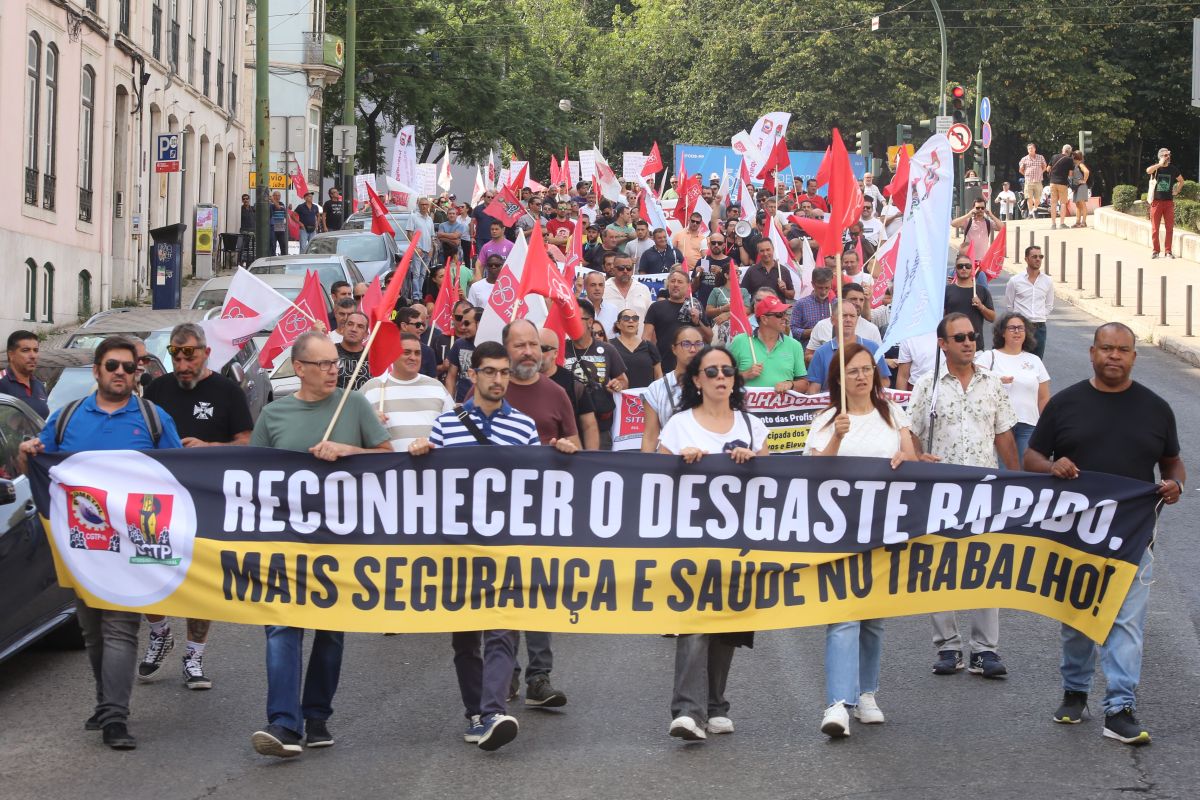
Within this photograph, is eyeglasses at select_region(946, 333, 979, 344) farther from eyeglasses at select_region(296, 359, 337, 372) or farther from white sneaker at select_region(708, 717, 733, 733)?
eyeglasses at select_region(296, 359, 337, 372)

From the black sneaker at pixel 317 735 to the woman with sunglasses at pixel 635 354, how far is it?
5.13 meters

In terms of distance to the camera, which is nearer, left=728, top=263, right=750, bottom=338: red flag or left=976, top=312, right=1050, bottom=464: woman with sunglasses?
left=976, top=312, right=1050, bottom=464: woman with sunglasses

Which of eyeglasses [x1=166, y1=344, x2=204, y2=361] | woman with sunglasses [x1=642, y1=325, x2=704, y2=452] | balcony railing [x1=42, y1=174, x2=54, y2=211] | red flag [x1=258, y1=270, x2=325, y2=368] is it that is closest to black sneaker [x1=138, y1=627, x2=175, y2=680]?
eyeglasses [x1=166, y1=344, x2=204, y2=361]

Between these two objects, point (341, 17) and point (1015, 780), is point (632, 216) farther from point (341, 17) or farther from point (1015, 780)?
point (341, 17)

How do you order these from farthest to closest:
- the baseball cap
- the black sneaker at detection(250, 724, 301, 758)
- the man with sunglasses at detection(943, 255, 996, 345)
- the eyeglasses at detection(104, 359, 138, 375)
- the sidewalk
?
the sidewalk, the man with sunglasses at detection(943, 255, 996, 345), the baseball cap, the eyeglasses at detection(104, 359, 138, 375), the black sneaker at detection(250, 724, 301, 758)

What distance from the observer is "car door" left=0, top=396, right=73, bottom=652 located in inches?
320

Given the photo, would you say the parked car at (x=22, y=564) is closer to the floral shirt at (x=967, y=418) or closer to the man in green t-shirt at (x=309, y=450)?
the man in green t-shirt at (x=309, y=450)

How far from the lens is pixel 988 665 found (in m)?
8.58

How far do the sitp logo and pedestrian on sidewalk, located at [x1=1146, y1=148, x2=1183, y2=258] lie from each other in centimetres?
2467

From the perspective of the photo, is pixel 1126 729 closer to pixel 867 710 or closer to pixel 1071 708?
pixel 1071 708

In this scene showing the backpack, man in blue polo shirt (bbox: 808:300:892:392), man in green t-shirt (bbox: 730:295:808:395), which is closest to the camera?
the backpack

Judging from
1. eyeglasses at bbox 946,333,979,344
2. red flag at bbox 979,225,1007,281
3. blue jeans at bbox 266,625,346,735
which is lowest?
blue jeans at bbox 266,625,346,735

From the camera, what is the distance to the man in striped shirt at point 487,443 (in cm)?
708

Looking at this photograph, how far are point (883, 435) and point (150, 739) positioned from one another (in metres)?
3.57
